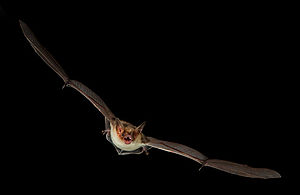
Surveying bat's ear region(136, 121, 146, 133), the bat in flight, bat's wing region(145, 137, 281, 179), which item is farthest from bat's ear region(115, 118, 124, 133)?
bat's wing region(145, 137, 281, 179)

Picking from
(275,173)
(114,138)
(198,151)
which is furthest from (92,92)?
(275,173)

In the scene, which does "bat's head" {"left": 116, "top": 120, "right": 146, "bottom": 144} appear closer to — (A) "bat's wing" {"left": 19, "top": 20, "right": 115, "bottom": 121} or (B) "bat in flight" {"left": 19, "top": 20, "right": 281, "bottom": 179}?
(B) "bat in flight" {"left": 19, "top": 20, "right": 281, "bottom": 179}

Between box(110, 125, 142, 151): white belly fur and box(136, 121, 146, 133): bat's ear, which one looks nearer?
box(136, 121, 146, 133): bat's ear

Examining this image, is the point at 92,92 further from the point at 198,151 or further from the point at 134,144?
the point at 198,151

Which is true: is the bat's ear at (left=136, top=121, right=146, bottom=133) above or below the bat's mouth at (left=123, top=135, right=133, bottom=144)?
above

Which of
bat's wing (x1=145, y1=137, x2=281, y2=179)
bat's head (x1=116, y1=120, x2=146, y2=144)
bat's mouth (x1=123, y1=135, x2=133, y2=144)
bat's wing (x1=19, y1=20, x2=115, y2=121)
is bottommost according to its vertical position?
bat's wing (x1=145, y1=137, x2=281, y2=179)

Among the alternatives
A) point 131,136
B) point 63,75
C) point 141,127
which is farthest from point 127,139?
point 63,75

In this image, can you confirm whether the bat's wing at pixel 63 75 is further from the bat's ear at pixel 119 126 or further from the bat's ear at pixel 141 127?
the bat's ear at pixel 141 127

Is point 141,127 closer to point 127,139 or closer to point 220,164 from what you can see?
point 127,139
